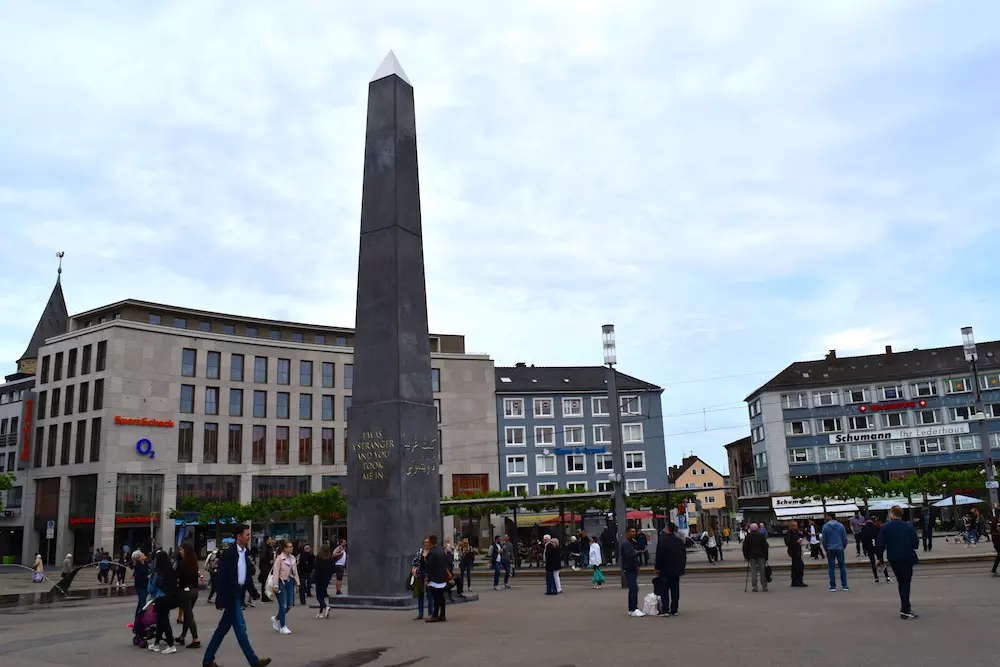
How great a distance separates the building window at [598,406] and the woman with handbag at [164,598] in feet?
211

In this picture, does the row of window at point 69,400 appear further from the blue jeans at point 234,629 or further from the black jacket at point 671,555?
the blue jeans at point 234,629

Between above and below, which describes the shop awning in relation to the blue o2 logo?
below

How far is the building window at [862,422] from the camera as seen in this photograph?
7531 cm

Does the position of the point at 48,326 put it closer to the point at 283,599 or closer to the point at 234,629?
the point at 283,599

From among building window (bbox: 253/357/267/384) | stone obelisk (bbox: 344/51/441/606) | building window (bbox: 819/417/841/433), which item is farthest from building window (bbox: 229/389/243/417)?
building window (bbox: 819/417/841/433)

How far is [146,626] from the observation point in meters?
12.9

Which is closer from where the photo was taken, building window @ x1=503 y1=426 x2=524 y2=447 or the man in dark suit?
the man in dark suit

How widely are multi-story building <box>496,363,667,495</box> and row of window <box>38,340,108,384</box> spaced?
106ft

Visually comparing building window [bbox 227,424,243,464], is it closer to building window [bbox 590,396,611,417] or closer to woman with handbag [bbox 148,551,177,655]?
building window [bbox 590,396,611,417]

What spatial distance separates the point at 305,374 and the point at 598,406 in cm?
2644

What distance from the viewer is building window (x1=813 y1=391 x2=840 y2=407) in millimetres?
77000

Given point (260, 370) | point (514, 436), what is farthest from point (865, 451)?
point (260, 370)

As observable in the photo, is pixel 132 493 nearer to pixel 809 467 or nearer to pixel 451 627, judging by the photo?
pixel 451 627

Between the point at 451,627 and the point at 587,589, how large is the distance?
10088 millimetres
